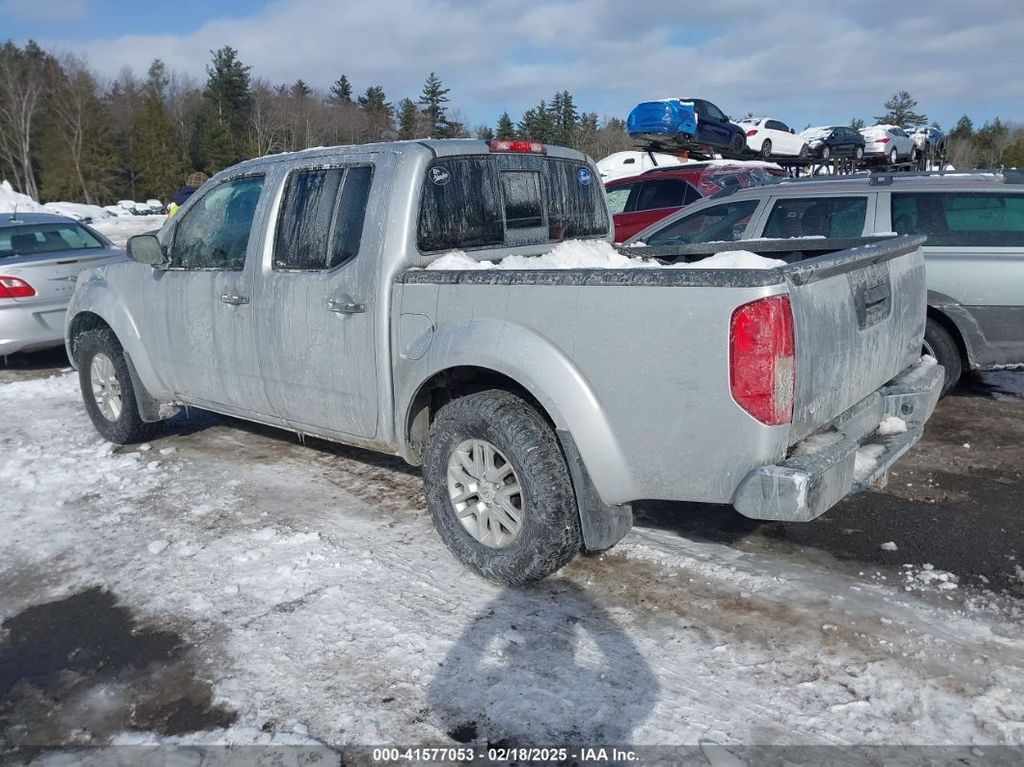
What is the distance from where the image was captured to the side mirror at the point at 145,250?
5203 millimetres

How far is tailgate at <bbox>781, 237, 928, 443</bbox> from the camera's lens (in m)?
3.10

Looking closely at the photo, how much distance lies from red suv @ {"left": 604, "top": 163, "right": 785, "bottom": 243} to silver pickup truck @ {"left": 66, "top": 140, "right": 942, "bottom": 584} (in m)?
Answer: 7.14

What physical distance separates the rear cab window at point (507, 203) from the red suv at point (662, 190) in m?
7.08

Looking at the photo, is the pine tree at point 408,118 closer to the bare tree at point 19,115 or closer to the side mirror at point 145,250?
the bare tree at point 19,115

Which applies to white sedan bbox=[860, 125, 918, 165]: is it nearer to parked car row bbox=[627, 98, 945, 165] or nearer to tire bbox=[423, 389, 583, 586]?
parked car row bbox=[627, 98, 945, 165]

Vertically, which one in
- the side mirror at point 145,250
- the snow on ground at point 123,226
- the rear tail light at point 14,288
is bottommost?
the rear tail light at point 14,288

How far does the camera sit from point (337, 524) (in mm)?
4609

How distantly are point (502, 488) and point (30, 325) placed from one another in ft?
22.6

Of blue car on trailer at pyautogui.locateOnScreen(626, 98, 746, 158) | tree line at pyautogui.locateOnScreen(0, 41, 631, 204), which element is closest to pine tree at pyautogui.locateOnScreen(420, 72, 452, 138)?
tree line at pyautogui.locateOnScreen(0, 41, 631, 204)

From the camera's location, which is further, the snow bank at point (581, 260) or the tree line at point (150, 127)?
the tree line at point (150, 127)

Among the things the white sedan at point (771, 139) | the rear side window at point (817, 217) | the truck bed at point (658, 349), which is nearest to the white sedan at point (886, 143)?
the white sedan at point (771, 139)

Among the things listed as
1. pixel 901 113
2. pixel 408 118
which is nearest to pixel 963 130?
pixel 901 113

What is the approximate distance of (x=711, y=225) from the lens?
716 cm

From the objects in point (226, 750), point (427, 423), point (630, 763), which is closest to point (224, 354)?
point (427, 423)
